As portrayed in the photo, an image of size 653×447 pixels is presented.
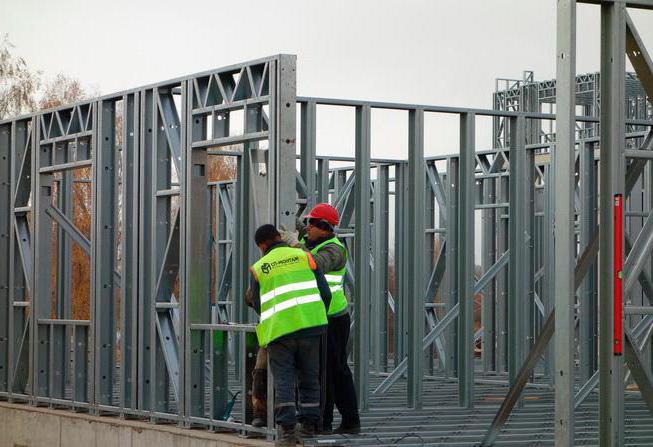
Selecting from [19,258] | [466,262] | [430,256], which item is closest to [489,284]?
[430,256]

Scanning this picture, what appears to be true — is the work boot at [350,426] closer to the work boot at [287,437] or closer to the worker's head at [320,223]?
the work boot at [287,437]

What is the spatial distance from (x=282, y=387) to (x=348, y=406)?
114 centimetres

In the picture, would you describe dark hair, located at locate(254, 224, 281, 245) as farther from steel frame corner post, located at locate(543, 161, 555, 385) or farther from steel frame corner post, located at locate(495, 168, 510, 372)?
steel frame corner post, located at locate(495, 168, 510, 372)

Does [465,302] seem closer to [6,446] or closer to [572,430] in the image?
[6,446]

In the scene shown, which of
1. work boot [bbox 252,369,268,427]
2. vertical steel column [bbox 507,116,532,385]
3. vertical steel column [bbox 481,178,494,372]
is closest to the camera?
work boot [bbox 252,369,268,427]

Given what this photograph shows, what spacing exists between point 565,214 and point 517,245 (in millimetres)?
6726

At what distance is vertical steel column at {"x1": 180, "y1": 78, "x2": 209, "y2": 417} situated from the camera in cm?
1199

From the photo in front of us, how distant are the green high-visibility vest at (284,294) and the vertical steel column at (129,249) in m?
2.76

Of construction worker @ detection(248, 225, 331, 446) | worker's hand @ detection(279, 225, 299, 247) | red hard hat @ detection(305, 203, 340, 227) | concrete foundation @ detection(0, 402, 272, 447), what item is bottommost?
concrete foundation @ detection(0, 402, 272, 447)

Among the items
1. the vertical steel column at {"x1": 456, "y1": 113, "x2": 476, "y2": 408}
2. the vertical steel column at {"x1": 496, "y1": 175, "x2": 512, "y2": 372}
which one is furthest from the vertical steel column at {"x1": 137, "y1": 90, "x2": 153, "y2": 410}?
the vertical steel column at {"x1": 496, "y1": 175, "x2": 512, "y2": 372}

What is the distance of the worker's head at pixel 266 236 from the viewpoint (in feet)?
34.1

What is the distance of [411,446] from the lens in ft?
34.8

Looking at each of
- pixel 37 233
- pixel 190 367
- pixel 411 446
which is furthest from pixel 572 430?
pixel 37 233

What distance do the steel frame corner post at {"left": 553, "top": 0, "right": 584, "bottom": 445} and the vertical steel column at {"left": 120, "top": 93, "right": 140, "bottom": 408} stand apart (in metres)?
5.82
